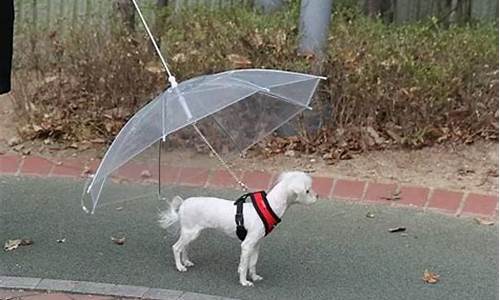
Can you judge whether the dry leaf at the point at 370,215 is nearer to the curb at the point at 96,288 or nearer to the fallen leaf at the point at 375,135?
the fallen leaf at the point at 375,135

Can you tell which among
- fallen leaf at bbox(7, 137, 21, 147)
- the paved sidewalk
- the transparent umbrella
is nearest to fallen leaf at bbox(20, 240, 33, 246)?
the paved sidewalk

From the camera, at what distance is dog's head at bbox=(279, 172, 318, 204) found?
3.95 metres

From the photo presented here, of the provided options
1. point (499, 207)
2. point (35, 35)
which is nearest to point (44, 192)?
point (35, 35)

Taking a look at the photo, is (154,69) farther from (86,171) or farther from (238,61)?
(86,171)

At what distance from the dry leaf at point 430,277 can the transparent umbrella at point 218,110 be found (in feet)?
3.36

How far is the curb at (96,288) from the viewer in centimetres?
411

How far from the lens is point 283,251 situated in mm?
4680

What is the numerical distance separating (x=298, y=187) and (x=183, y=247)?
703 mm

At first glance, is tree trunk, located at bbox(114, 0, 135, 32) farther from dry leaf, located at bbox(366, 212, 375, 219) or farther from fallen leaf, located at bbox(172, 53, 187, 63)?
dry leaf, located at bbox(366, 212, 375, 219)

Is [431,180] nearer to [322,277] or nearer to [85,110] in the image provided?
[322,277]

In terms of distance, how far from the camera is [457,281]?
435 centimetres

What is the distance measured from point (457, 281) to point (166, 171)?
58.8 inches

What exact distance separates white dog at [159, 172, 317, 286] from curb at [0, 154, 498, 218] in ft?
1.92

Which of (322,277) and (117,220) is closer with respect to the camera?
(322,277)
